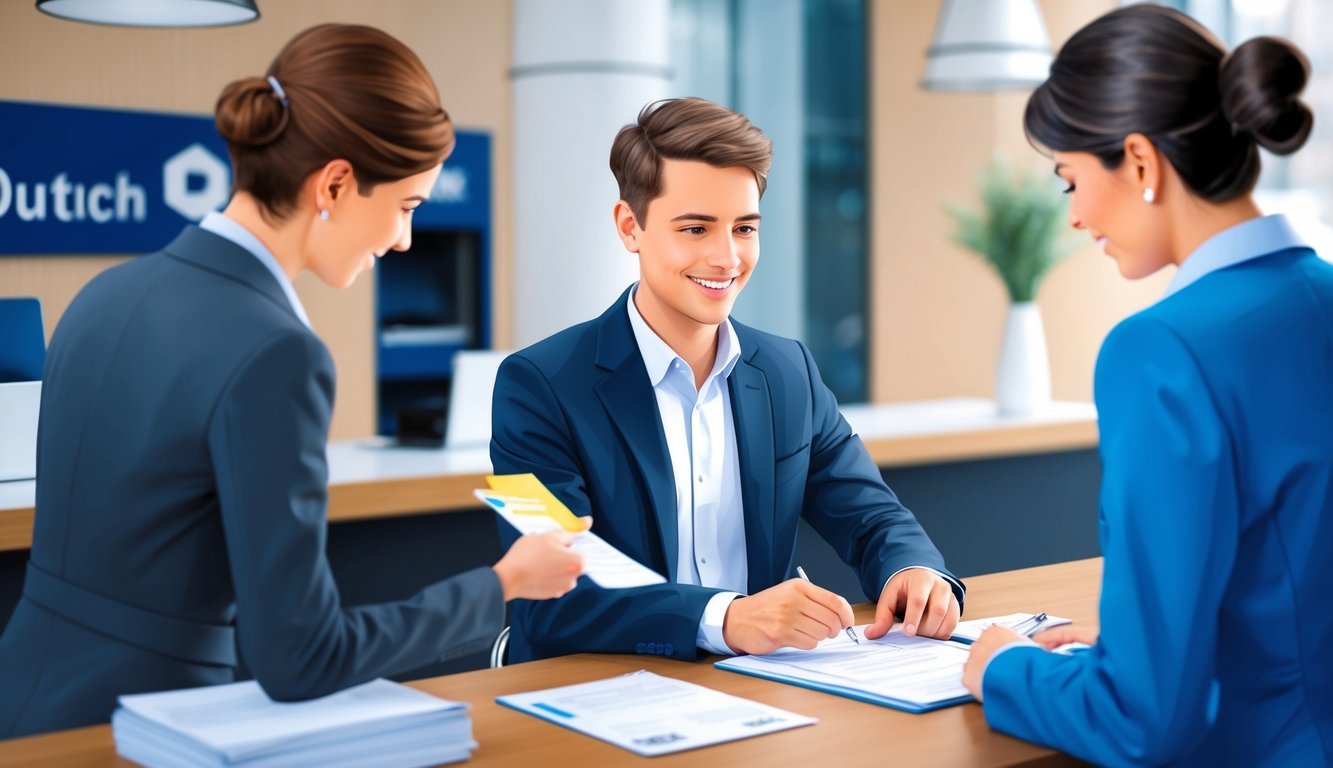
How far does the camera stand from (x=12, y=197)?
5266 mm

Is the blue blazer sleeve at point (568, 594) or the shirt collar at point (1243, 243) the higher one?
the shirt collar at point (1243, 243)

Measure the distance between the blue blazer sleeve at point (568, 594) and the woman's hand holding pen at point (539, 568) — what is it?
0.35 meters

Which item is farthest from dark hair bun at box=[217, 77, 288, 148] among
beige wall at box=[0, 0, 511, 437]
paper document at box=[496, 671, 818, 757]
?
beige wall at box=[0, 0, 511, 437]

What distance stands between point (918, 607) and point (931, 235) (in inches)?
250

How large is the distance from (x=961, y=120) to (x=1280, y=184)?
1.77 metres

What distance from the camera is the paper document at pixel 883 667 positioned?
166cm

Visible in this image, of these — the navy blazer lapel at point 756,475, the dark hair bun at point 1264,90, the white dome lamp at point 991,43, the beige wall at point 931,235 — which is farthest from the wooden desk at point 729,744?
the beige wall at point 931,235

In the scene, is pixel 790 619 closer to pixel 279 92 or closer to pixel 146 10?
pixel 279 92

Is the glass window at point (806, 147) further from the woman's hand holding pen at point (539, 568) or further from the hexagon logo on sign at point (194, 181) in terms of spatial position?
the woman's hand holding pen at point (539, 568)

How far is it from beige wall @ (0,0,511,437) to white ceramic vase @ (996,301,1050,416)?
251 centimetres

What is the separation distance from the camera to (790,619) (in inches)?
71.6

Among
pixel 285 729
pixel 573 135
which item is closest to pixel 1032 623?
pixel 285 729

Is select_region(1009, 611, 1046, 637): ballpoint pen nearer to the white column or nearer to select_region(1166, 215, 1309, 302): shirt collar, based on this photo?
select_region(1166, 215, 1309, 302): shirt collar

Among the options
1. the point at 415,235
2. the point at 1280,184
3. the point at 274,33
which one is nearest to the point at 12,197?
the point at 274,33
